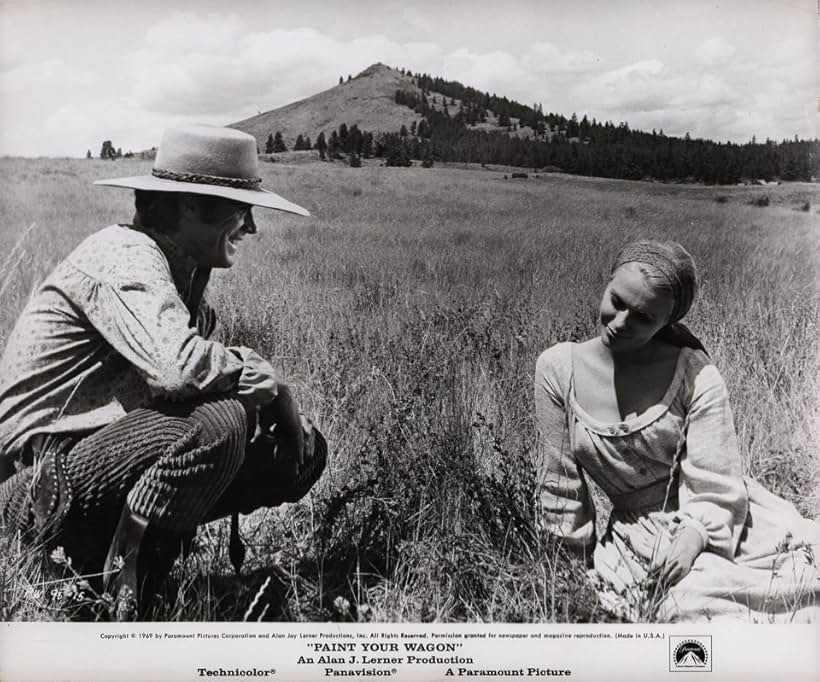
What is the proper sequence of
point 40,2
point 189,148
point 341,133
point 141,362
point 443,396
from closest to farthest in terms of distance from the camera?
point 141,362, point 189,148, point 40,2, point 443,396, point 341,133

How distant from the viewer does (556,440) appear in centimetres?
278

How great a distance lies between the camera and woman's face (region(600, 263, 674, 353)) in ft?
7.98

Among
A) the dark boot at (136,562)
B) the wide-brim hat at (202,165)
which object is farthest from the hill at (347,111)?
the dark boot at (136,562)

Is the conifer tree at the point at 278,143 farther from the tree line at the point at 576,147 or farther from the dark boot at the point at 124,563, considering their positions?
the dark boot at the point at 124,563

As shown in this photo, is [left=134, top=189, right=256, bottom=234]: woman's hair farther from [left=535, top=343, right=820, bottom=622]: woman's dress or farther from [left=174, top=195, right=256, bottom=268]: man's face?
[left=535, top=343, right=820, bottom=622]: woman's dress

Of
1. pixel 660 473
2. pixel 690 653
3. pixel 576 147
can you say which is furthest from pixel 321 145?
pixel 690 653

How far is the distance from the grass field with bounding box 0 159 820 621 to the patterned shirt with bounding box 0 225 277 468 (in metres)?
0.59

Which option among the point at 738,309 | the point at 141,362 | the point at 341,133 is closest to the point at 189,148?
the point at 141,362

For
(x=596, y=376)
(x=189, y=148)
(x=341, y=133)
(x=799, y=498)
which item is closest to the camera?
(x=189, y=148)

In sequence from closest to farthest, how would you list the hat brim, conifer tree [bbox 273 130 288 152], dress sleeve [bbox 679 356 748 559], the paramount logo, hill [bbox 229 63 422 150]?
the hat brim → dress sleeve [bbox 679 356 748 559] → the paramount logo → hill [bbox 229 63 422 150] → conifer tree [bbox 273 130 288 152]

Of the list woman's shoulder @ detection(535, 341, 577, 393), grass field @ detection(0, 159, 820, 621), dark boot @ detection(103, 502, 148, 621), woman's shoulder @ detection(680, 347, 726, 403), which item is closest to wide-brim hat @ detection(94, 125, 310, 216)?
grass field @ detection(0, 159, 820, 621)

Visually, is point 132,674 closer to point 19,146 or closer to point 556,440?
point 556,440

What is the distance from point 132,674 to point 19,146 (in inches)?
84.9

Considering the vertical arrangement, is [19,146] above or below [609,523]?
above
